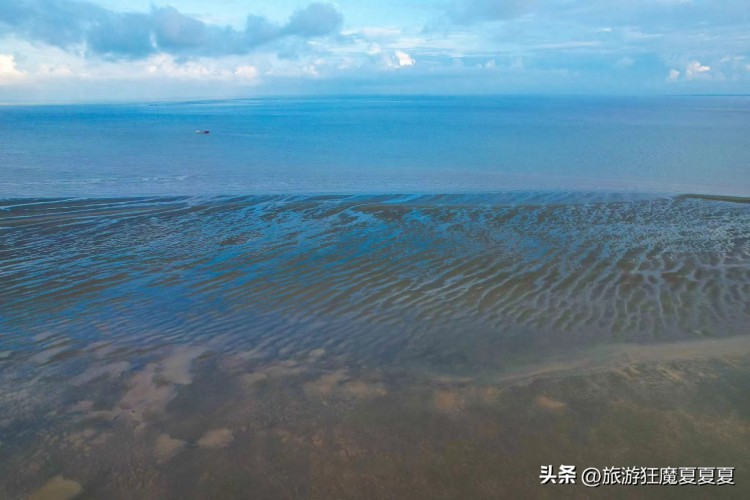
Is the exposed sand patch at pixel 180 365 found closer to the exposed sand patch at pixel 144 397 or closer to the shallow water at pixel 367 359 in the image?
the shallow water at pixel 367 359

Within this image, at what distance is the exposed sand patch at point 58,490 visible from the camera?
543 centimetres

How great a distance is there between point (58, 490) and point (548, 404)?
5.85 meters

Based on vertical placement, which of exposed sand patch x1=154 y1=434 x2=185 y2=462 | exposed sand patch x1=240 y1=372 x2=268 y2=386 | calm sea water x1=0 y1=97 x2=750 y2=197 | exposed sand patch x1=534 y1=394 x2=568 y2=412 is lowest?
exposed sand patch x1=534 y1=394 x2=568 y2=412

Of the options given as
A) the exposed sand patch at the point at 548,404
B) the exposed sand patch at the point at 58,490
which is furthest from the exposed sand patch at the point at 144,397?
the exposed sand patch at the point at 548,404

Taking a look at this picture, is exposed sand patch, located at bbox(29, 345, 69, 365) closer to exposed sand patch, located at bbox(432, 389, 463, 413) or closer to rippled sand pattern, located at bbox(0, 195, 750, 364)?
rippled sand pattern, located at bbox(0, 195, 750, 364)

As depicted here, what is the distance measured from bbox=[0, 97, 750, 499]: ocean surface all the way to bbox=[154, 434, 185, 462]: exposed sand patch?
42 millimetres

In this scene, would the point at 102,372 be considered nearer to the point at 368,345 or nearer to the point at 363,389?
the point at 363,389

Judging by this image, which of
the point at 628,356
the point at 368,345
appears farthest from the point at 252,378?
the point at 628,356

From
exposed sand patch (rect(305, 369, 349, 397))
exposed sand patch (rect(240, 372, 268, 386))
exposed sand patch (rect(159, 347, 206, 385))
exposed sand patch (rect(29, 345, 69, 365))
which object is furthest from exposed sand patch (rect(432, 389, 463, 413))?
exposed sand patch (rect(29, 345, 69, 365))

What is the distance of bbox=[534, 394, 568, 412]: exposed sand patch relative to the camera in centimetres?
682

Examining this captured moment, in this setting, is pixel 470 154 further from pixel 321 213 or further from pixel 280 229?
pixel 280 229

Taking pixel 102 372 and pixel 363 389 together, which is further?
pixel 102 372

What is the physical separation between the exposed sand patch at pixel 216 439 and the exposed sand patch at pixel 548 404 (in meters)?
3.97

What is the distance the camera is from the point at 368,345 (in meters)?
8.67
